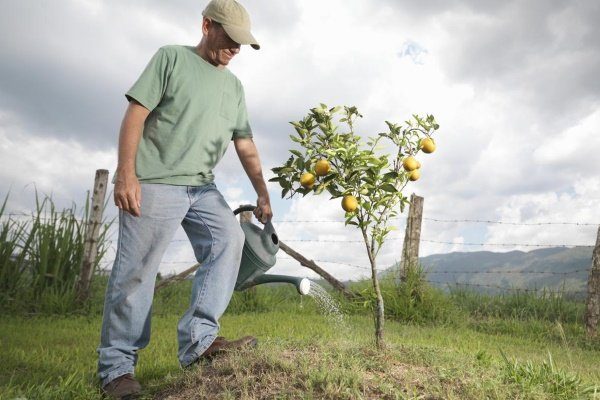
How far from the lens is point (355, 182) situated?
3475mm

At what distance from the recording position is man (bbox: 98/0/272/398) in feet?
10.7

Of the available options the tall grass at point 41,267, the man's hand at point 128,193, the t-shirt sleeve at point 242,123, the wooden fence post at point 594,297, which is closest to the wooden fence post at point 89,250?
the tall grass at point 41,267

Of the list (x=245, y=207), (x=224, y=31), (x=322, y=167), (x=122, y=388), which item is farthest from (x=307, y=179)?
(x=122, y=388)

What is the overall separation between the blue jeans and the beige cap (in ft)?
3.01

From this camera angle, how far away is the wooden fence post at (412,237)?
27.6 ft

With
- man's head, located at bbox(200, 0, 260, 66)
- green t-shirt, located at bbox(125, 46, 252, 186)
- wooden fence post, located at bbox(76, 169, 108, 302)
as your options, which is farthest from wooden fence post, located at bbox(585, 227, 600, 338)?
wooden fence post, located at bbox(76, 169, 108, 302)

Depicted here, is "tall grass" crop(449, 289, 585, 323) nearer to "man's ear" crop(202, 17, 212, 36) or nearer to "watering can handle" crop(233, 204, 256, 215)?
"watering can handle" crop(233, 204, 256, 215)

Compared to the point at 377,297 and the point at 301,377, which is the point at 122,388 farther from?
the point at 377,297

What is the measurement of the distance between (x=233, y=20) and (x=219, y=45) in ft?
0.69

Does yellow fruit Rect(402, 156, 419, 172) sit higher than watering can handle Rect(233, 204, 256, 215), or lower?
higher

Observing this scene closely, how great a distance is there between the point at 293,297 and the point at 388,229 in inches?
223

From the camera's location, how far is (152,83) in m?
3.27

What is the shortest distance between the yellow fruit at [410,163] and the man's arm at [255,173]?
94 centimetres

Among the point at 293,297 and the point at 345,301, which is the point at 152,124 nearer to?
the point at 345,301
